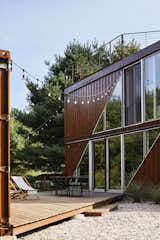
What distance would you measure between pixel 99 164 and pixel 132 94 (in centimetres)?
296

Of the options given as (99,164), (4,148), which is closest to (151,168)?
(99,164)

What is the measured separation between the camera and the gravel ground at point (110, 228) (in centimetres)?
596

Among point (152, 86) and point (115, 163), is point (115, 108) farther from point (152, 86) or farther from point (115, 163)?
point (152, 86)

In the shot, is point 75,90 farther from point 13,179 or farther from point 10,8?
point 13,179

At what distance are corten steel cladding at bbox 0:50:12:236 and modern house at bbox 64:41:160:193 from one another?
5906 millimetres

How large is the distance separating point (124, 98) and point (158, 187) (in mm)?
3370

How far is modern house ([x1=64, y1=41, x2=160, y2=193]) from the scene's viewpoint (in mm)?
11383

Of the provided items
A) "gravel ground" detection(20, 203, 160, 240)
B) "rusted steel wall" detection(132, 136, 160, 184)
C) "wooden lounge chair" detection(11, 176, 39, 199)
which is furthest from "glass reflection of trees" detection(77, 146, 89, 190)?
"gravel ground" detection(20, 203, 160, 240)

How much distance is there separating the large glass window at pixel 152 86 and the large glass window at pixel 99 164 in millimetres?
2726

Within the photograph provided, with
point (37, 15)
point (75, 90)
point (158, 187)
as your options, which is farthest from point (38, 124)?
point (158, 187)

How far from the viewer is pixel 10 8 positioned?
474 inches

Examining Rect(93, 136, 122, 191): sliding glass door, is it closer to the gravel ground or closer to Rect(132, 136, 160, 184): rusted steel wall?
Rect(132, 136, 160, 184): rusted steel wall

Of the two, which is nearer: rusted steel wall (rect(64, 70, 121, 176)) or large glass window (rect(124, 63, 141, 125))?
large glass window (rect(124, 63, 141, 125))

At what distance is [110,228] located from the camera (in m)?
6.60
